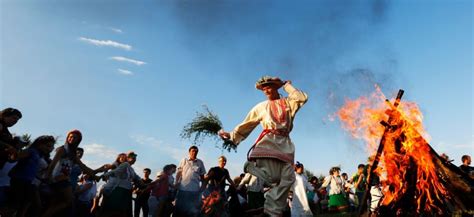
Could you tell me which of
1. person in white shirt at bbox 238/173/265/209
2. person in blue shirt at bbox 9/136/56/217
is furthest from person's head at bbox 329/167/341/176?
person in blue shirt at bbox 9/136/56/217

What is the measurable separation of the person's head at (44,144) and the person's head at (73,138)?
0.96ft

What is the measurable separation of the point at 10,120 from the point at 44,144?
103 cm

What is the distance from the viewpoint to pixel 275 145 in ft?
20.5

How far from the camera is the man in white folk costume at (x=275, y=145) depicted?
6062 millimetres

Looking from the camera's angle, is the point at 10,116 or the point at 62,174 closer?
the point at 10,116

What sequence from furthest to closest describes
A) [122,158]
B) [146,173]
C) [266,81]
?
[146,173] → [122,158] → [266,81]

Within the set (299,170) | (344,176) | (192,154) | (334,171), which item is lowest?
(192,154)

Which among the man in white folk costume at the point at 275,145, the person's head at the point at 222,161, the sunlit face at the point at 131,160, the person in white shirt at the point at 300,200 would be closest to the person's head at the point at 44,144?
the sunlit face at the point at 131,160

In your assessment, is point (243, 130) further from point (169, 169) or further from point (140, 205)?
point (140, 205)

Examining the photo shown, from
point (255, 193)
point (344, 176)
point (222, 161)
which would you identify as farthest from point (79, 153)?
point (344, 176)

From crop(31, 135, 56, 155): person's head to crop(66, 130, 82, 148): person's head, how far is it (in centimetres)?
29

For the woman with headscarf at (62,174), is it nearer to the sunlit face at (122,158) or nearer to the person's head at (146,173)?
the sunlit face at (122,158)

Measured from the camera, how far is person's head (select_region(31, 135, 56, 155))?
7.88 meters

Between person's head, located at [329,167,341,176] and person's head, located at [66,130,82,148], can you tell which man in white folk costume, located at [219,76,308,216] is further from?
person's head, located at [329,167,341,176]
